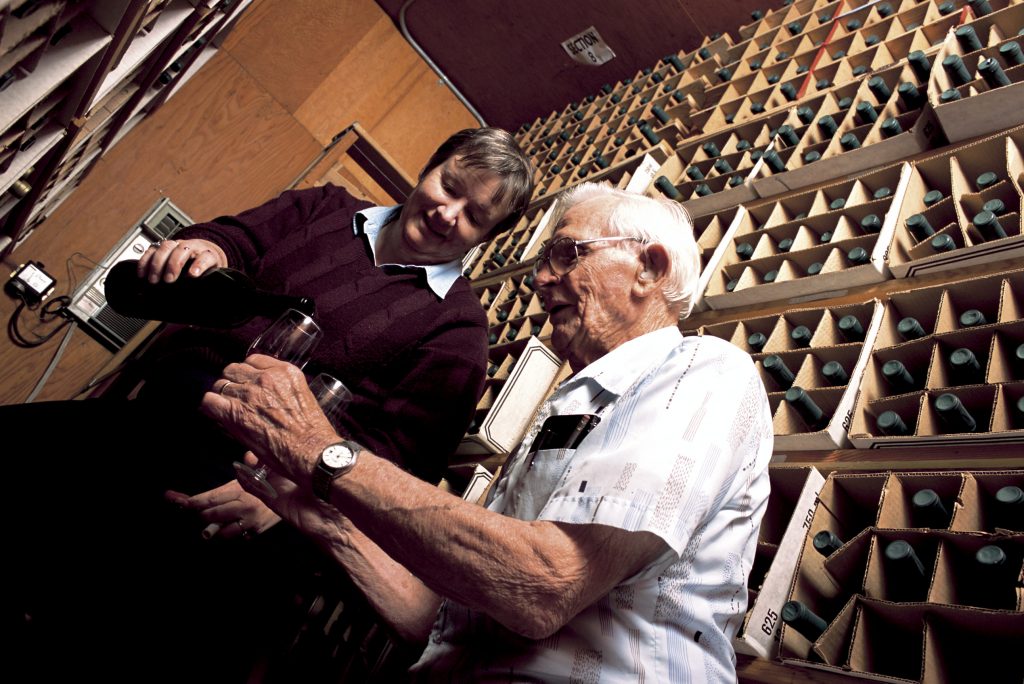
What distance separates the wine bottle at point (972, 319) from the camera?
4.59 feet

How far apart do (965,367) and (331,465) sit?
1.16m

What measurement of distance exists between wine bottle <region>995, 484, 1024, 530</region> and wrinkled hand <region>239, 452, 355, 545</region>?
1039 millimetres

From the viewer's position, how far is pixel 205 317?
5.00 ft

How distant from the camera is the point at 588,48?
4879 millimetres

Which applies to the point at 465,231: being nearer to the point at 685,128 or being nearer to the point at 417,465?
Answer: the point at 417,465

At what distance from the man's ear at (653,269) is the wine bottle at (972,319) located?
60 cm

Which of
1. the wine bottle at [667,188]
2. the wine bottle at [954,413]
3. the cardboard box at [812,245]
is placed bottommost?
the wine bottle at [954,413]

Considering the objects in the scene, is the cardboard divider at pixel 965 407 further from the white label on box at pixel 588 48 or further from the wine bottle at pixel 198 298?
the white label on box at pixel 588 48

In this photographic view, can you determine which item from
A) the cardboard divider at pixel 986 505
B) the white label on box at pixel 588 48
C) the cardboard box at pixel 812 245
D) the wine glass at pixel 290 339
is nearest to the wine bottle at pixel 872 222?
the cardboard box at pixel 812 245

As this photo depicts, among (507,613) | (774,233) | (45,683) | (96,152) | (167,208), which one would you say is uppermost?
(96,152)

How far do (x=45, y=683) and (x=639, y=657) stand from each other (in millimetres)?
964

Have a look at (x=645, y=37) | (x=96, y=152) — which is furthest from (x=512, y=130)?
(x=96, y=152)

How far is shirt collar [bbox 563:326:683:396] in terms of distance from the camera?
3.74 feet

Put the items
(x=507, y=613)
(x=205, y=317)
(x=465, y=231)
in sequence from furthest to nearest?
(x=465, y=231), (x=205, y=317), (x=507, y=613)
